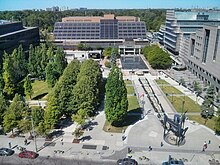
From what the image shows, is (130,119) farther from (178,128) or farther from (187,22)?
(187,22)

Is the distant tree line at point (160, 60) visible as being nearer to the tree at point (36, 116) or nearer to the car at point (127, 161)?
the tree at point (36, 116)

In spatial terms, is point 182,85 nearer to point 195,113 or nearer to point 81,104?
point 195,113

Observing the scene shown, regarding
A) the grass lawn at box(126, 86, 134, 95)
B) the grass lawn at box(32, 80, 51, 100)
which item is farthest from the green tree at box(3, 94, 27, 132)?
the grass lawn at box(126, 86, 134, 95)

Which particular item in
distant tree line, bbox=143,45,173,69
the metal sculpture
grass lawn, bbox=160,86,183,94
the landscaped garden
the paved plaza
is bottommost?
the paved plaza

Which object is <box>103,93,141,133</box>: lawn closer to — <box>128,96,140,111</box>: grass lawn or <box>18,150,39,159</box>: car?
<box>128,96,140,111</box>: grass lawn

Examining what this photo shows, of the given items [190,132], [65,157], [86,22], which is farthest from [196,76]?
[86,22]
